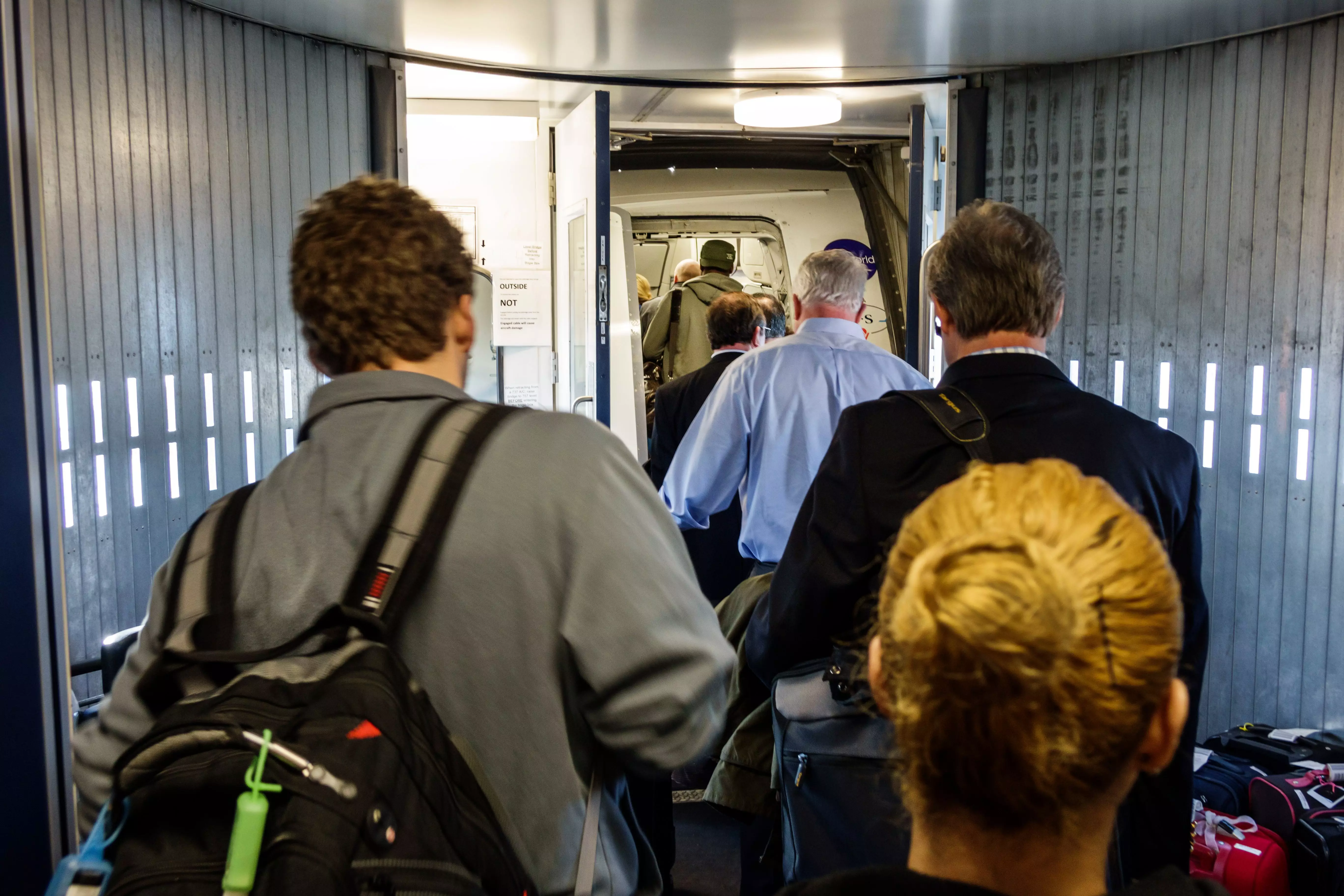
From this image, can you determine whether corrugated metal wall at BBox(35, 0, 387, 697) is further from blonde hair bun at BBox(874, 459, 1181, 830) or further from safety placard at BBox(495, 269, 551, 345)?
blonde hair bun at BBox(874, 459, 1181, 830)

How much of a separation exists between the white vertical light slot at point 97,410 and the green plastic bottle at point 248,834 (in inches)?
97.8

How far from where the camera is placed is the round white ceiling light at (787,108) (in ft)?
16.1

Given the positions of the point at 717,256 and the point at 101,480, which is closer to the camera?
the point at 101,480

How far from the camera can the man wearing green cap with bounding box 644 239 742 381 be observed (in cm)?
671

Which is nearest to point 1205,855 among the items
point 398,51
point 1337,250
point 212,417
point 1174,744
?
point 1337,250

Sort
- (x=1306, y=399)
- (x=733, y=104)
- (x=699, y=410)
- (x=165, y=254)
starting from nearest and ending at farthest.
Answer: (x=165, y=254) → (x=1306, y=399) → (x=699, y=410) → (x=733, y=104)

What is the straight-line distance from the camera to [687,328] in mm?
6930

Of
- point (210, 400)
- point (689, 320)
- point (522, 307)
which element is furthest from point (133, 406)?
point (689, 320)

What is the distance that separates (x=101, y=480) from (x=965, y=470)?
8.37 ft

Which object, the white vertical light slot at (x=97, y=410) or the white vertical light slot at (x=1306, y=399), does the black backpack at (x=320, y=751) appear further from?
the white vertical light slot at (x=1306, y=399)

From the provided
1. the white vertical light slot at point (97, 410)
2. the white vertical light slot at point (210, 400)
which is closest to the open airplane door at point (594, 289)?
the white vertical light slot at point (210, 400)

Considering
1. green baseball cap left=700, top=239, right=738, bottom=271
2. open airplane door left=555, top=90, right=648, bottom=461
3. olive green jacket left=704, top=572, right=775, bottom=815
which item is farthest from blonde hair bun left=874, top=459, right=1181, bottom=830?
green baseball cap left=700, top=239, right=738, bottom=271

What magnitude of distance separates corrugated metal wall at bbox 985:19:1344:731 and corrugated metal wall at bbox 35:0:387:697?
3015 millimetres

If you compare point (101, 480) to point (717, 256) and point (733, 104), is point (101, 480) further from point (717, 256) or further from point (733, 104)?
point (717, 256)
